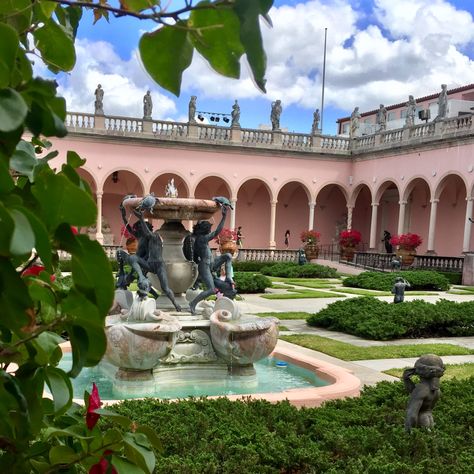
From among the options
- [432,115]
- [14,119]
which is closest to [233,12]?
[14,119]

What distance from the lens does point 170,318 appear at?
7035 millimetres

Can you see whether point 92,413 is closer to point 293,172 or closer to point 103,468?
point 103,468

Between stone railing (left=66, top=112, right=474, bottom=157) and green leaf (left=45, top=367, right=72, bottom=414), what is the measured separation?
90.0ft

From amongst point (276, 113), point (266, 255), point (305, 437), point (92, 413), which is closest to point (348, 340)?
point (305, 437)

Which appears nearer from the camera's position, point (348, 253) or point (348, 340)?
point (348, 340)

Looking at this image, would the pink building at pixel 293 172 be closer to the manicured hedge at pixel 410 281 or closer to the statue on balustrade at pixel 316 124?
the statue on balustrade at pixel 316 124

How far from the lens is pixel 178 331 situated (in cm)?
680

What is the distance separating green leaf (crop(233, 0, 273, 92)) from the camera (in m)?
0.66

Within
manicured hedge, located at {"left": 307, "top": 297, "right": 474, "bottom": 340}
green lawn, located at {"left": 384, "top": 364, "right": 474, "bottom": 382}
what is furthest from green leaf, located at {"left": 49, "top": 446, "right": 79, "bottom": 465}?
manicured hedge, located at {"left": 307, "top": 297, "right": 474, "bottom": 340}

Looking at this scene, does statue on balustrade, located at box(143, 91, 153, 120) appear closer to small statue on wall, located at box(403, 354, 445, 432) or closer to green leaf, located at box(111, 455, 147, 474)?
small statue on wall, located at box(403, 354, 445, 432)

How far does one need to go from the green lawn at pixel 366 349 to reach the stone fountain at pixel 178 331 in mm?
2375

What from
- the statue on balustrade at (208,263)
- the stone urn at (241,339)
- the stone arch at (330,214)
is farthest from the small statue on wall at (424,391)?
the stone arch at (330,214)

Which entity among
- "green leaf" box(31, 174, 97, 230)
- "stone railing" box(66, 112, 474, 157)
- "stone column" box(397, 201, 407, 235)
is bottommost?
"green leaf" box(31, 174, 97, 230)

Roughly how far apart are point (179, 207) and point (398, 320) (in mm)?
5712
